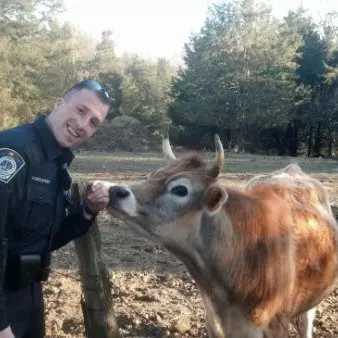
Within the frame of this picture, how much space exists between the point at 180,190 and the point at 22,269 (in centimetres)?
122

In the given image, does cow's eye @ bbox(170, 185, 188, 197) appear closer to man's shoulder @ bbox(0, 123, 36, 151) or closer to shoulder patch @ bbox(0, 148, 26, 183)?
man's shoulder @ bbox(0, 123, 36, 151)

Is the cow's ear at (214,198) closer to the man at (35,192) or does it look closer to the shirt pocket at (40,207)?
the man at (35,192)

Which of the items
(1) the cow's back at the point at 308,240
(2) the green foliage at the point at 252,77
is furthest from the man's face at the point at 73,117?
(2) the green foliage at the point at 252,77

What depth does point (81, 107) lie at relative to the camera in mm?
2855

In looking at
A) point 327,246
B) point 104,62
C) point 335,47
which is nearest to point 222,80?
point 335,47

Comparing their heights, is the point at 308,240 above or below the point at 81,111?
below

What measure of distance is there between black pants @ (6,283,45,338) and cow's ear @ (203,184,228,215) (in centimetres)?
121

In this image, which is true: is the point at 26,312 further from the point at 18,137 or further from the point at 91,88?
the point at 91,88

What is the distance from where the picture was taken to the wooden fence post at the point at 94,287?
368 centimetres

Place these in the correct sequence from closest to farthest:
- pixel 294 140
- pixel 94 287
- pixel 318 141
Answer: pixel 94 287 → pixel 318 141 → pixel 294 140

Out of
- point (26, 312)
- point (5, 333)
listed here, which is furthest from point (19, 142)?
point (26, 312)

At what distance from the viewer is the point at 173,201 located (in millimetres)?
3518

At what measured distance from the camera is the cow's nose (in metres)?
3.34

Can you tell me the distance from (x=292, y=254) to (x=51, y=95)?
94.4 ft
